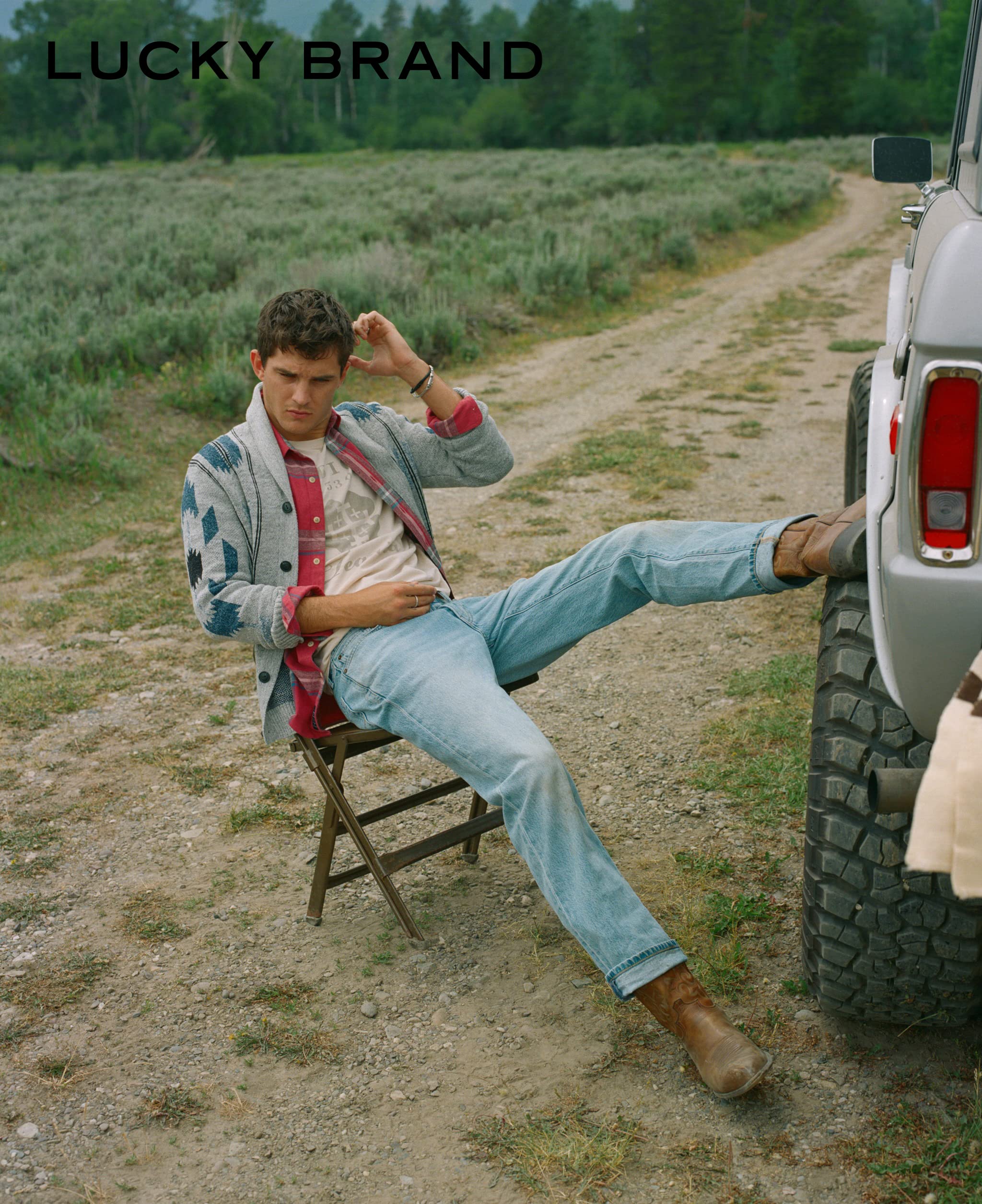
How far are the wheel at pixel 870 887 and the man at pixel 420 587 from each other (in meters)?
0.27

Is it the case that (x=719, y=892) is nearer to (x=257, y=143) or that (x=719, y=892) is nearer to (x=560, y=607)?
A: (x=560, y=607)

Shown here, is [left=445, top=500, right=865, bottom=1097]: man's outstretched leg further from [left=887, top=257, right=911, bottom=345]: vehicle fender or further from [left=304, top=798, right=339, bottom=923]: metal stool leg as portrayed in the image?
[left=887, top=257, right=911, bottom=345]: vehicle fender

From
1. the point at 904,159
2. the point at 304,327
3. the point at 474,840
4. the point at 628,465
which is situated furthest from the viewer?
the point at 628,465

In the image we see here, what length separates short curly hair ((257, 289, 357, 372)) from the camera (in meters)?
2.84

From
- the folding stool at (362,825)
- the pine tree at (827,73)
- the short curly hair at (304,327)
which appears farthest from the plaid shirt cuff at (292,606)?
the pine tree at (827,73)

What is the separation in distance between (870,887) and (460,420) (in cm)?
165

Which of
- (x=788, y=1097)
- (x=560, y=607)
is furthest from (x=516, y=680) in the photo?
(x=788, y=1097)

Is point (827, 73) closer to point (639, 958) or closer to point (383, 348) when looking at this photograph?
point (383, 348)

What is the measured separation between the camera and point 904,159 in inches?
144

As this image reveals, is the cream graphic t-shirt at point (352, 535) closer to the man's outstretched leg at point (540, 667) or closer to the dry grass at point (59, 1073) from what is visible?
the man's outstretched leg at point (540, 667)

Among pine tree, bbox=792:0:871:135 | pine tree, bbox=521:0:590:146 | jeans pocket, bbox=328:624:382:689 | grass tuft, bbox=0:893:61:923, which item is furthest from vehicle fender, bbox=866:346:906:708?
pine tree, bbox=521:0:590:146

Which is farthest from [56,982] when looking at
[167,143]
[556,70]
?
[556,70]

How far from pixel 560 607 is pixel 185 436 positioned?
603cm

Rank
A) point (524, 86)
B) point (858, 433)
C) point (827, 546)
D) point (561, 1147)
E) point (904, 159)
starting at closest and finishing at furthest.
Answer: point (561, 1147) → point (827, 546) → point (904, 159) → point (858, 433) → point (524, 86)
